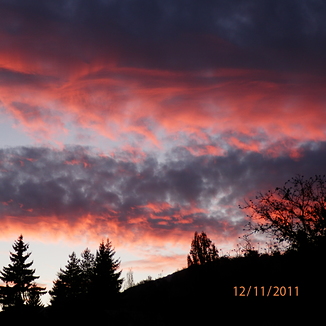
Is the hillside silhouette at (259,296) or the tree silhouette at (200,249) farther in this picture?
the tree silhouette at (200,249)

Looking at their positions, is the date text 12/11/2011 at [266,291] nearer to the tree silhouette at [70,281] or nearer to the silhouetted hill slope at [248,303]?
the silhouetted hill slope at [248,303]

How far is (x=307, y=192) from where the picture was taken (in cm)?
3142

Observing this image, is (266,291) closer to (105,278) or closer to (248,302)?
(248,302)

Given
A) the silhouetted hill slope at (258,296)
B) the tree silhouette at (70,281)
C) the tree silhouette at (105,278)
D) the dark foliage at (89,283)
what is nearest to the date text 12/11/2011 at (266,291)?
the silhouetted hill slope at (258,296)

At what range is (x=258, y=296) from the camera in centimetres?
3000

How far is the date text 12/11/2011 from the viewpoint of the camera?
28.4m

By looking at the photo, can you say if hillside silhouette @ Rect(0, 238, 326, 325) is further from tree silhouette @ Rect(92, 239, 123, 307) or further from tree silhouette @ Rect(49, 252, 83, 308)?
tree silhouette @ Rect(49, 252, 83, 308)

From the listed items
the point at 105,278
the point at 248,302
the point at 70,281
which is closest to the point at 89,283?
the point at 105,278

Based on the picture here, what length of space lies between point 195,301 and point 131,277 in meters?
65.2

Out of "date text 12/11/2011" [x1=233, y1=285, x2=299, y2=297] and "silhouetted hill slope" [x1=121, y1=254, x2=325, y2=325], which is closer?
"silhouetted hill slope" [x1=121, y1=254, x2=325, y2=325]

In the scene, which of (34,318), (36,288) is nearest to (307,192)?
(34,318)

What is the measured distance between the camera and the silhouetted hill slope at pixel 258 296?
27250 millimetres

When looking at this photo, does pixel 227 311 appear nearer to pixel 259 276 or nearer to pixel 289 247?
pixel 259 276

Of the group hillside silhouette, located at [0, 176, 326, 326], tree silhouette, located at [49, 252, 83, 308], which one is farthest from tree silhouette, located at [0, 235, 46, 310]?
hillside silhouette, located at [0, 176, 326, 326]
